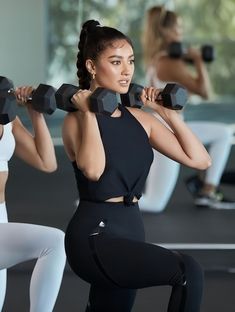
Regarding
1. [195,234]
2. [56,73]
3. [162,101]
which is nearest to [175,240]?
[195,234]

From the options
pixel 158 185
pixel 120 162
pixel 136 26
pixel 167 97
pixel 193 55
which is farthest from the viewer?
pixel 136 26

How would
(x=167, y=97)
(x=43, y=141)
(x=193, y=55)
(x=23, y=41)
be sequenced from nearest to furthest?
(x=167, y=97) < (x=43, y=141) < (x=193, y=55) < (x=23, y=41)

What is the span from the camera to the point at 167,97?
6.40 ft

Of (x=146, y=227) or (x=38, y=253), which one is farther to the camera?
(x=146, y=227)

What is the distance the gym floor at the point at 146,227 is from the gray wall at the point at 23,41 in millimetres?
437

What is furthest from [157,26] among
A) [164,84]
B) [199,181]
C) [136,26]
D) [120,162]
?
[136,26]

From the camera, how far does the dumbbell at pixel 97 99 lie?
1.74 metres

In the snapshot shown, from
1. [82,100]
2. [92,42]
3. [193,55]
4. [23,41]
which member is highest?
[92,42]

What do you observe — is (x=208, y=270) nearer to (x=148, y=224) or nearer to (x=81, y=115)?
(x=148, y=224)

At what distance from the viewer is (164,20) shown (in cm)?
379

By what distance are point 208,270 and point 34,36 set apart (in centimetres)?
283

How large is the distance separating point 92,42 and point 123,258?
0.58 m

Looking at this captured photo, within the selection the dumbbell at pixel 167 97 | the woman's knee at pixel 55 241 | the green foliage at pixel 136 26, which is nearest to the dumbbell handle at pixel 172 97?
the dumbbell at pixel 167 97

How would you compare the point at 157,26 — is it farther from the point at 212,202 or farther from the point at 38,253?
the point at 38,253
